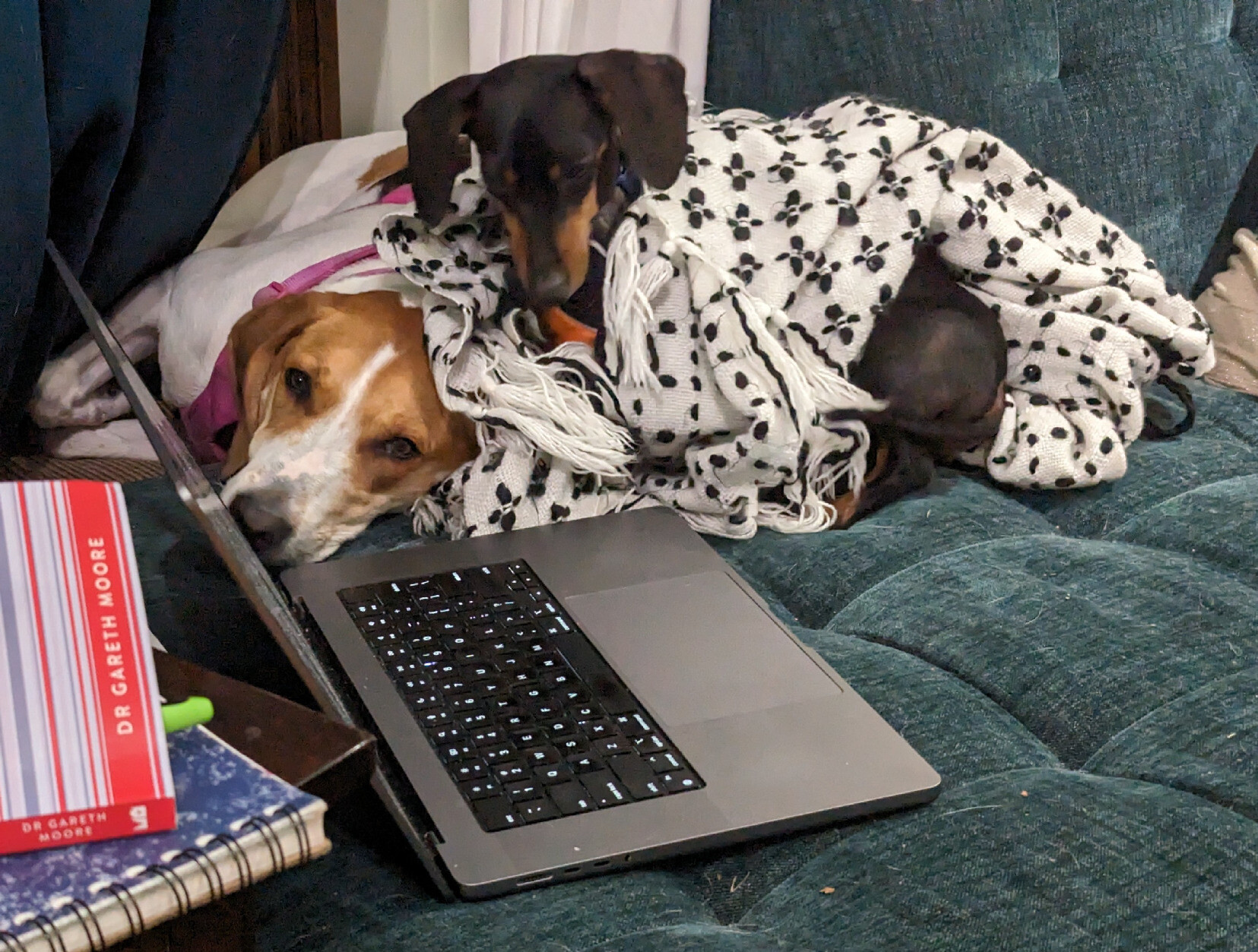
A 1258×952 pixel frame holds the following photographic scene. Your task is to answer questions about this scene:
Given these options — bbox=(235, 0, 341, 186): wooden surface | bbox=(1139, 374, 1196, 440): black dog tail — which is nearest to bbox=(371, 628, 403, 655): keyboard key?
bbox=(235, 0, 341, 186): wooden surface

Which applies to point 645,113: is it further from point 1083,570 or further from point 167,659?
point 167,659

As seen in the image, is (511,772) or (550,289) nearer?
(511,772)

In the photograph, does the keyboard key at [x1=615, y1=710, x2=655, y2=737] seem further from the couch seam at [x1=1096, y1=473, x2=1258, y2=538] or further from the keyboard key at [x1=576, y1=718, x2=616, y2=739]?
the couch seam at [x1=1096, y1=473, x2=1258, y2=538]

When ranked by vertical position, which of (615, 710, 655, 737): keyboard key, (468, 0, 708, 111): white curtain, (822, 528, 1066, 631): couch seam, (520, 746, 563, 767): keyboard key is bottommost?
(822, 528, 1066, 631): couch seam

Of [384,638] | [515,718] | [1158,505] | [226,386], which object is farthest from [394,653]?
[1158,505]

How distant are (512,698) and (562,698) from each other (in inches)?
1.4

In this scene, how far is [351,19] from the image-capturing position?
154cm

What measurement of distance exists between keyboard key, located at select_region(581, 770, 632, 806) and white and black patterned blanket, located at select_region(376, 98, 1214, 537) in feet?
1.24

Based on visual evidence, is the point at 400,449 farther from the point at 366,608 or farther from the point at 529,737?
the point at 529,737

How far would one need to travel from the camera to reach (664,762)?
2.60ft

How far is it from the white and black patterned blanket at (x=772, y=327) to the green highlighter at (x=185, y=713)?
1.96ft

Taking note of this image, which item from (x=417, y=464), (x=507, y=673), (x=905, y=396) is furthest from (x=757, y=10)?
(x=507, y=673)

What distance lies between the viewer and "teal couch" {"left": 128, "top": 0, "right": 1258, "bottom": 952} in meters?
0.67

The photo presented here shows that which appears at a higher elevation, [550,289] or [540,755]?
[550,289]
